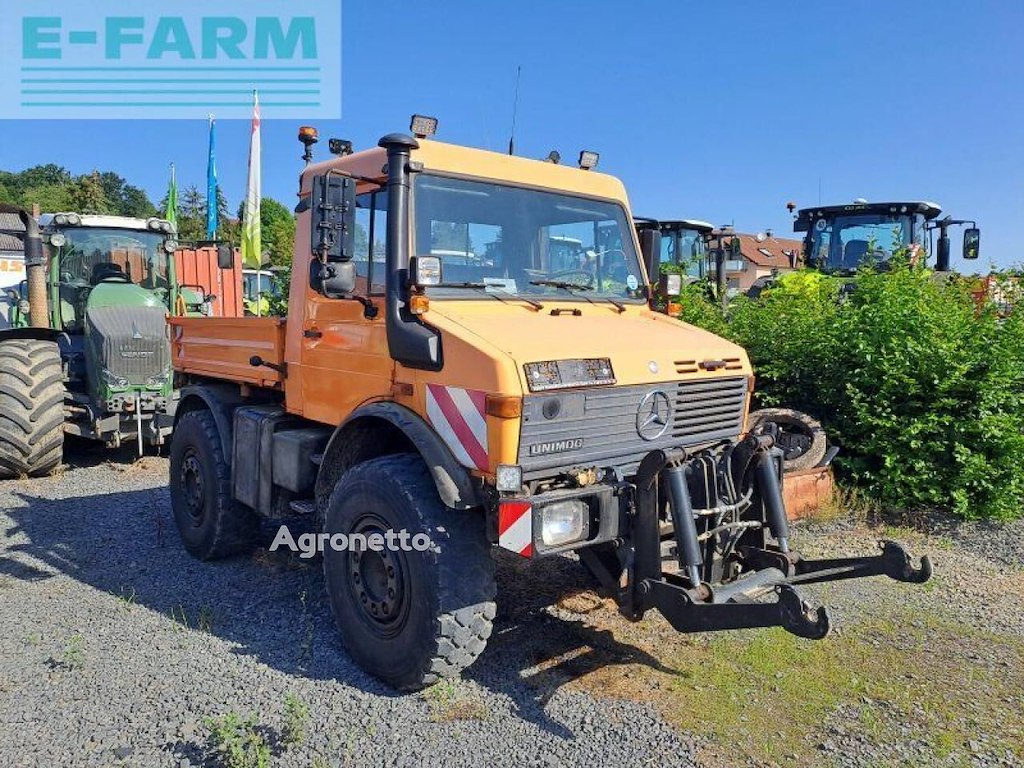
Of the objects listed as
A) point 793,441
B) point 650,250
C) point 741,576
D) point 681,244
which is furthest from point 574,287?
point 681,244

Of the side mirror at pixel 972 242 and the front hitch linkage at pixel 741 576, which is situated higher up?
the side mirror at pixel 972 242

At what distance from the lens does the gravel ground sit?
10.7 ft

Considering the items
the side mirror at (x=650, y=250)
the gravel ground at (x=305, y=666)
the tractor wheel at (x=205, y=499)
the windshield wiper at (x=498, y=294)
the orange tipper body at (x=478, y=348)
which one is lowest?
the gravel ground at (x=305, y=666)

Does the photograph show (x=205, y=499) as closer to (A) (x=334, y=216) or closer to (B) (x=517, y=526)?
(A) (x=334, y=216)

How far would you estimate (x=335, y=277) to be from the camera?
12.5 feet

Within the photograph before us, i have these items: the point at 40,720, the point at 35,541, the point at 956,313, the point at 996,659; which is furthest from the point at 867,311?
the point at 35,541

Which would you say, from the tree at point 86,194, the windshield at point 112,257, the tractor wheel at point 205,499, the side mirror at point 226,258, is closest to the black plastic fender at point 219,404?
the tractor wheel at point 205,499

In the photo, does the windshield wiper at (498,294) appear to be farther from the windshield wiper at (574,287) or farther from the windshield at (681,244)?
the windshield at (681,244)

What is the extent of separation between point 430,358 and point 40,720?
2.38 metres

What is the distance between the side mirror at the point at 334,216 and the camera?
369 centimetres

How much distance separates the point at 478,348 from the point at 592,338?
669mm

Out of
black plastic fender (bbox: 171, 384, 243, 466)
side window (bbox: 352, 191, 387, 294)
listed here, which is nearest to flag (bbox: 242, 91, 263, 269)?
black plastic fender (bbox: 171, 384, 243, 466)

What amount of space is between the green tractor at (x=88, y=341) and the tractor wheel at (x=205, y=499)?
8.62 feet

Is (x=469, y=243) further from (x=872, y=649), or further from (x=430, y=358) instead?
(x=872, y=649)
